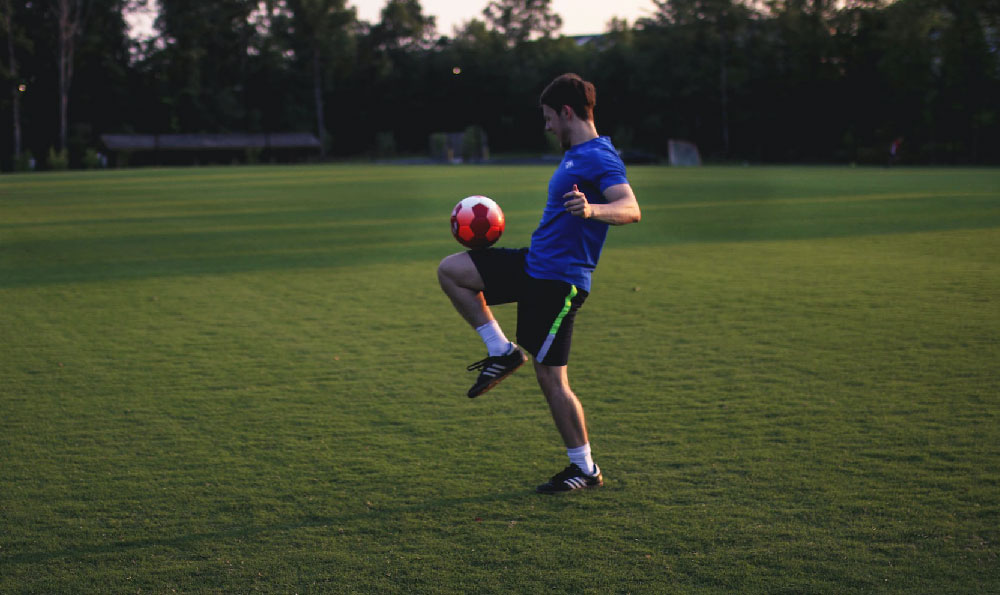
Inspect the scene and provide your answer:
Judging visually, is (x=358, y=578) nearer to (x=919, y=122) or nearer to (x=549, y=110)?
(x=549, y=110)

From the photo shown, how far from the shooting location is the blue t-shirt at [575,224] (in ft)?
15.3

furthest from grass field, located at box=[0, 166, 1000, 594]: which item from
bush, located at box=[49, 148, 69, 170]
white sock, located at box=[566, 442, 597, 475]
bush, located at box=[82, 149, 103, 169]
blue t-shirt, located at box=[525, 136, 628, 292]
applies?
bush, located at box=[82, 149, 103, 169]

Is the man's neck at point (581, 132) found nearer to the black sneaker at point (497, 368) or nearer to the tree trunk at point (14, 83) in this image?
the black sneaker at point (497, 368)

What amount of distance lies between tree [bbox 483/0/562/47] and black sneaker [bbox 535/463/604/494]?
3956 inches

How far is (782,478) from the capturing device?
5.12 meters

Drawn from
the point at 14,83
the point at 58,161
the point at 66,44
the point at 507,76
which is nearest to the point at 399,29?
the point at 507,76

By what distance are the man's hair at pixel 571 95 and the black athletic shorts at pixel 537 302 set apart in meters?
0.85

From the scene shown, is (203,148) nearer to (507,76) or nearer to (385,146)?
(385,146)

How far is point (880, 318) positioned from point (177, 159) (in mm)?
75286

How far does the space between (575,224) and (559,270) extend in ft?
0.81

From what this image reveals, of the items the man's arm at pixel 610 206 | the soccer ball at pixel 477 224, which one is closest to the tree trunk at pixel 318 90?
the soccer ball at pixel 477 224

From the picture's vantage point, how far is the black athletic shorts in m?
4.82

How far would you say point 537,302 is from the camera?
15.9 ft

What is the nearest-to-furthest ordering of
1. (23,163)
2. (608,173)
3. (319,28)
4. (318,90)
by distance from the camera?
1. (608,173)
2. (23,163)
3. (318,90)
4. (319,28)
